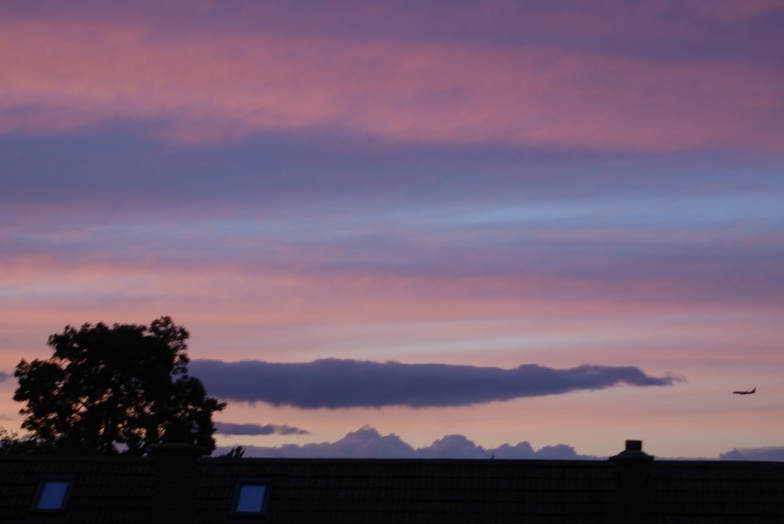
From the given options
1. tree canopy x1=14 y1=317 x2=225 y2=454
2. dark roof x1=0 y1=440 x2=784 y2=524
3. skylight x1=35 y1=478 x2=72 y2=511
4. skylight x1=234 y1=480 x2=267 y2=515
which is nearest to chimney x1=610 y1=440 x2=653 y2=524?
dark roof x1=0 y1=440 x2=784 y2=524

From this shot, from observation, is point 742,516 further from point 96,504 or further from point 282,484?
point 96,504

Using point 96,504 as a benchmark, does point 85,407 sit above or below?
above

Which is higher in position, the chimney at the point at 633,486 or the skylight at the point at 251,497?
the chimney at the point at 633,486

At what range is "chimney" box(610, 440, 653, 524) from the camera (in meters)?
25.6

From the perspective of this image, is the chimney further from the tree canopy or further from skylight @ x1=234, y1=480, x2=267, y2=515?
the tree canopy

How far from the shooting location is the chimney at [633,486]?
84.1ft

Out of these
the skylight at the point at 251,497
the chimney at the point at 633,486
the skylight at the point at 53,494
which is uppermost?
the chimney at the point at 633,486

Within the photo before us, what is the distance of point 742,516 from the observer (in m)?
25.5

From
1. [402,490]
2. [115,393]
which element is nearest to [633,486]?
[402,490]

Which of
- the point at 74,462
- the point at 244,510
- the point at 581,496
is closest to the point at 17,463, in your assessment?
the point at 74,462

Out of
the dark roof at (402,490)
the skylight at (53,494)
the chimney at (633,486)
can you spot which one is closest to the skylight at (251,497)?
the dark roof at (402,490)

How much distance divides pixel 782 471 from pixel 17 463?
68.2 ft

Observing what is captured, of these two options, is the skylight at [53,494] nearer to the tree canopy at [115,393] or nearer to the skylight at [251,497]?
the skylight at [251,497]

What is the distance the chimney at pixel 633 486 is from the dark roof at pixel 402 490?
0.02 meters
